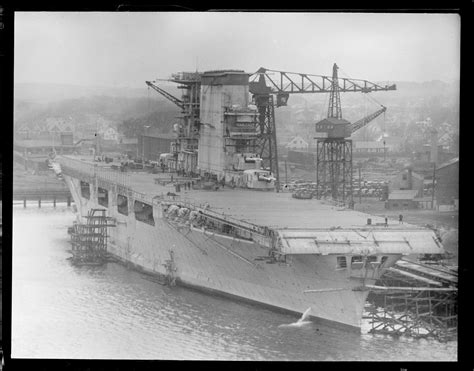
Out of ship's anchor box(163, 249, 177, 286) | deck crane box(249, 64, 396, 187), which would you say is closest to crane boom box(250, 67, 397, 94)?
deck crane box(249, 64, 396, 187)

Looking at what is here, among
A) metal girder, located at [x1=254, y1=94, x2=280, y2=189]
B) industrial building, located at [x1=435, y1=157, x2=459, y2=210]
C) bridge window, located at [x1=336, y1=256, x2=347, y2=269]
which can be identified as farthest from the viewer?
metal girder, located at [x1=254, y1=94, x2=280, y2=189]

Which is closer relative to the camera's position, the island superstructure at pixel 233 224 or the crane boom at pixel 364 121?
the island superstructure at pixel 233 224

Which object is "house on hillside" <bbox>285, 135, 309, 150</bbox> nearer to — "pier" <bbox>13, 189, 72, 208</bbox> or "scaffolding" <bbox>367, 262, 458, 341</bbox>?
"scaffolding" <bbox>367, 262, 458, 341</bbox>

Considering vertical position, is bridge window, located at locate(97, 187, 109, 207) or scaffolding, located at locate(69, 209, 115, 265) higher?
bridge window, located at locate(97, 187, 109, 207)

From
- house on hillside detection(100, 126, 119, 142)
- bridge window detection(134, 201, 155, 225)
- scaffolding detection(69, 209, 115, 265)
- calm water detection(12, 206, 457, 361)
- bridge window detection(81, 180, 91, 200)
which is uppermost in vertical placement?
house on hillside detection(100, 126, 119, 142)

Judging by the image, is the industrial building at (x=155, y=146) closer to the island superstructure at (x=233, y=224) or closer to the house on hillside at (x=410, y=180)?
the island superstructure at (x=233, y=224)

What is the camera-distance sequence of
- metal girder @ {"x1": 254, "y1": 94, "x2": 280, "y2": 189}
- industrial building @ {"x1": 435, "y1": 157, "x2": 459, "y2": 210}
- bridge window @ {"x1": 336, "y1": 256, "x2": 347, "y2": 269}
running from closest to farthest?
bridge window @ {"x1": 336, "y1": 256, "x2": 347, "y2": 269}
industrial building @ {"x1": 435, "y1": 157, "x2": 459, "y2": 210}
metal girder @ {"x1": 254, "y1": 94, "x2": 280, "y2": 189}

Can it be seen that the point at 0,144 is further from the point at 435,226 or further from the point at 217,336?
the point at 435,226


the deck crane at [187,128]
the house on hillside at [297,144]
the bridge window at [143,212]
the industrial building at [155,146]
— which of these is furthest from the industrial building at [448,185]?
the bridge window at [143,212]
